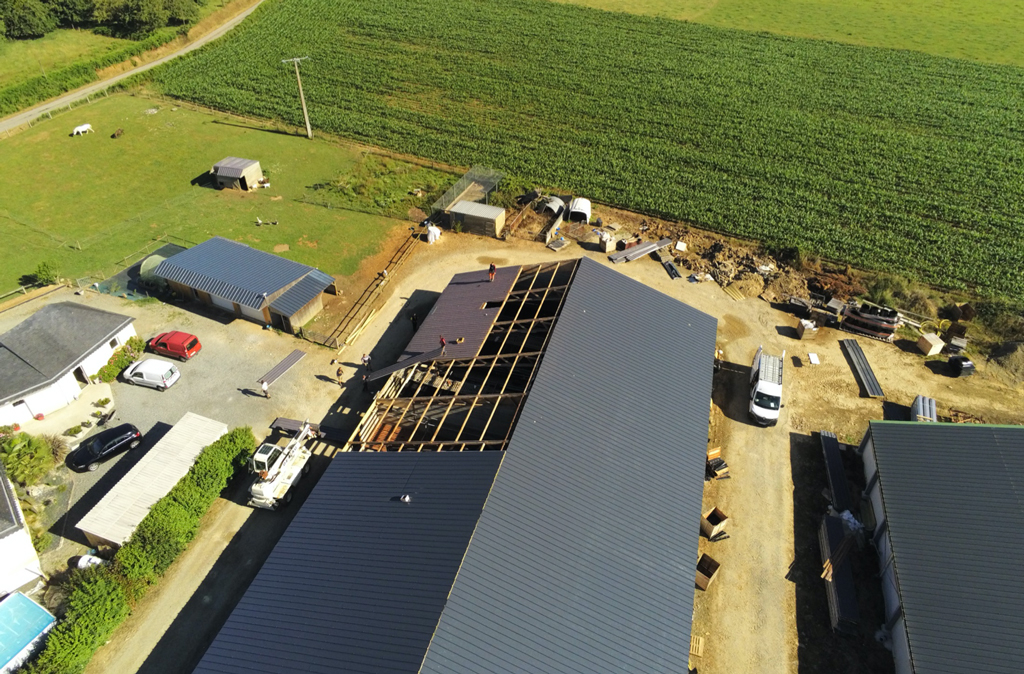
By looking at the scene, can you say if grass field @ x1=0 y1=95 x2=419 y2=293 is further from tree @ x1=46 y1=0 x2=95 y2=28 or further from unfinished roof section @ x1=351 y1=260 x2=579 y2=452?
tree @ x1=46 y1=0 x2=95 y2=28

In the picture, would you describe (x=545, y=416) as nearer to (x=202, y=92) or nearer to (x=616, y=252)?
(x=616, y=252)

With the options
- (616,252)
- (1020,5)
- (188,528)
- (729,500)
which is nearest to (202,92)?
(616,252)

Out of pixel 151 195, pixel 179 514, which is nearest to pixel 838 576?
pixel 179 514

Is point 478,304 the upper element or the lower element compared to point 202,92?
lower

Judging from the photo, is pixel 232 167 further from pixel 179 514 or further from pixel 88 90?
pixel 179 514

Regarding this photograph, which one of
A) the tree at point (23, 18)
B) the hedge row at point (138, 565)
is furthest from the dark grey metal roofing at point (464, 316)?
the tree at point (23, 18)

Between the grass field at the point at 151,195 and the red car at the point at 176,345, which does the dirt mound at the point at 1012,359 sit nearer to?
the grass field at the point at 151,195
